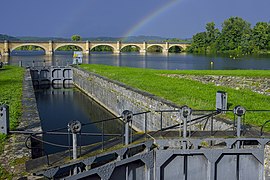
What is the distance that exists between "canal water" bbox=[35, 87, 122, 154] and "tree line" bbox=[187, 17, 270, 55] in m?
83.2

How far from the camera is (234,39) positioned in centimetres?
11669

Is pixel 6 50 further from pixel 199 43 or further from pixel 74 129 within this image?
pixel 74 129

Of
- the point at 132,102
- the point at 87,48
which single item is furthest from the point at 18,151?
the point at 87,48

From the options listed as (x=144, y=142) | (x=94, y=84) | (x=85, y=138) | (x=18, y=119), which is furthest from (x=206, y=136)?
(x=94, y=84)

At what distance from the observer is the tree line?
347 ft

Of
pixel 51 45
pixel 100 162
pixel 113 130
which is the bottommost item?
pixel 113 130

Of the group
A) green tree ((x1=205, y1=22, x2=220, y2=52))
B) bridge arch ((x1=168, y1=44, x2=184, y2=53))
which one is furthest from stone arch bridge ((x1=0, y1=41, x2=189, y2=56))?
green tree ((x1=205, y1=22, x2=220, y2=52))

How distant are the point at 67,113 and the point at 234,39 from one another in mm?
101861

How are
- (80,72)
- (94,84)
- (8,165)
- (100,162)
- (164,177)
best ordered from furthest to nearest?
(80,72) < (94,84) < (164,177) < (100,162) < (8,165)

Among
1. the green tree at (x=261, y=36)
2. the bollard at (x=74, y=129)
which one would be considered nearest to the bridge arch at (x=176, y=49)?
the green tree at (x=261, y=36)

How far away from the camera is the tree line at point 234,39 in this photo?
10588 centimetres

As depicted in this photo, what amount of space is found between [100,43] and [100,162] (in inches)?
4764

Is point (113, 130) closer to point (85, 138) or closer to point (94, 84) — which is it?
point (85, 138)

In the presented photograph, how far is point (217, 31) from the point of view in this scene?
125438 millimetres
